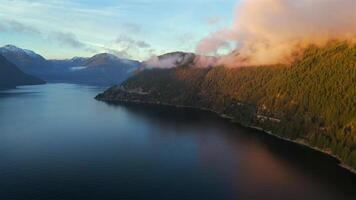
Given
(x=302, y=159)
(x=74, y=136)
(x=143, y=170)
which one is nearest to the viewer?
(x=143, y=170)

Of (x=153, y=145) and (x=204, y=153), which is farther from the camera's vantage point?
(x=153, y=145)

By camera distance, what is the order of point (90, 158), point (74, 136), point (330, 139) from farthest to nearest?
1. point (74, 136)
2. point (330, 139)
3. point (90, 158)

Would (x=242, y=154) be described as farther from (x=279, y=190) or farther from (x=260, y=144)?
(x=279, y=190)

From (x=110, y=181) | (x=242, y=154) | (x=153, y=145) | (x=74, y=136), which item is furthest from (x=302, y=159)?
(x=74, y=136)

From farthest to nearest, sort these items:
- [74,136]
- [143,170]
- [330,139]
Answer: [74,136]
[330,139]
[143,170]

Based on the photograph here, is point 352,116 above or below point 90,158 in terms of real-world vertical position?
above

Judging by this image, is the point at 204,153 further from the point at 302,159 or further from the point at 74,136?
the point at 74,136

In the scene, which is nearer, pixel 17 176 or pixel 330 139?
pixel 17 176

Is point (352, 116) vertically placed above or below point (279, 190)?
above

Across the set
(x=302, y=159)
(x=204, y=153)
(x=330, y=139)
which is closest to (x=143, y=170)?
(x=204, y=153)
